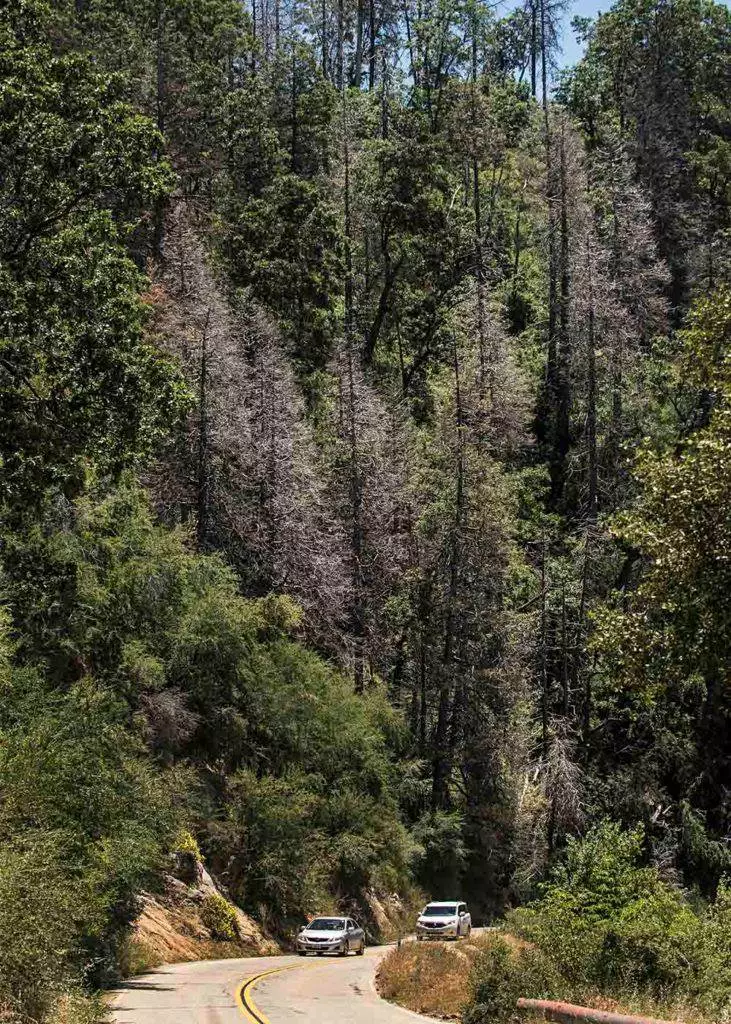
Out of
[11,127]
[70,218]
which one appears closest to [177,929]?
[70,218]

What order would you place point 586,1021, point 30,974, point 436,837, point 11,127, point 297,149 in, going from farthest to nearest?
point 297,149, point 436,837, point 11,127, point 30,974, point 586,1021

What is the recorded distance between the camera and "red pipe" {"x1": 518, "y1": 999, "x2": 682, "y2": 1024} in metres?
11.5

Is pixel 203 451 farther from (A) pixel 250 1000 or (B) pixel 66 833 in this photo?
(A) pixel 250 1000

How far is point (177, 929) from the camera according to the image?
96.2ft

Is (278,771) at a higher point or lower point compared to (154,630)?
lower

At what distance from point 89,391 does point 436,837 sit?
87.2 feet

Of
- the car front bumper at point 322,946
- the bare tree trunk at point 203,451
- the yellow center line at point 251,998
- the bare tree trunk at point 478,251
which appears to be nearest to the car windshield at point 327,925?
the car front bumper at point 322,946

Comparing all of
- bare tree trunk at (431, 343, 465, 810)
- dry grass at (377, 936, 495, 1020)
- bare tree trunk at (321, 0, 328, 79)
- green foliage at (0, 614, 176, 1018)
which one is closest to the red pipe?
dry grass at (377, 936, 495, 1020)

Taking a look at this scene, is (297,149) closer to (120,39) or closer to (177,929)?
(120,39)

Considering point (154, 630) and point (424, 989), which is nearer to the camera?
point (424, 989)

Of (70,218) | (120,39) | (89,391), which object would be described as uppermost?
(120,39)

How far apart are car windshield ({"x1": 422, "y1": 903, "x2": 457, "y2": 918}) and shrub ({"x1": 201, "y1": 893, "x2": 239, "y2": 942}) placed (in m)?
5.72

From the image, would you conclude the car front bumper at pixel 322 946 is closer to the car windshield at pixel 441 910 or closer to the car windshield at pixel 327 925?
the car windshield at pixel 327 925

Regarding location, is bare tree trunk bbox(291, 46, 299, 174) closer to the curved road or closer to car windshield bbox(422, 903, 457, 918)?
car windshield bbox(422, 903, 457, 918)
